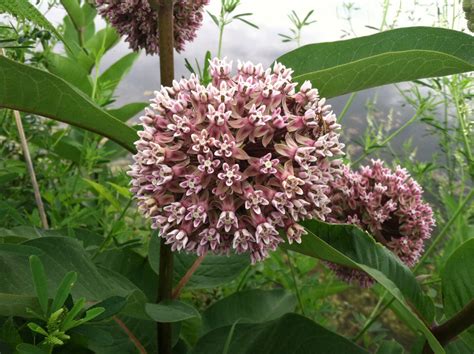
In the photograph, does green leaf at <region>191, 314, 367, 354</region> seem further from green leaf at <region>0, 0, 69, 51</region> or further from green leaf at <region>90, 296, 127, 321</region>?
green leaf at <region>0, 0, 69, 51</region>

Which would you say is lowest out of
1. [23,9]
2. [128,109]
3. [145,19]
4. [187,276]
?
[187,276]

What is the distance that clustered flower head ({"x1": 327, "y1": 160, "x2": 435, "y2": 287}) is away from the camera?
49.0 inches

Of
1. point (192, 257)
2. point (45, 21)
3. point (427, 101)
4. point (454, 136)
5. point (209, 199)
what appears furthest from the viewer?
point (454, 136)

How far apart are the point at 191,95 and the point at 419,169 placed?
49.1 inches

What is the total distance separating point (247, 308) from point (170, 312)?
443 millimetres

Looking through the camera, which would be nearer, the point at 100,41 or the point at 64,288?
the point at 64,288

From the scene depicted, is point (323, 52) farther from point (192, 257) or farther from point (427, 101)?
point (427, 101)

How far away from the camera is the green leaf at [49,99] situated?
30.5 inches

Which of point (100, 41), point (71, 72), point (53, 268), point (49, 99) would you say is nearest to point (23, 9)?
point (49, 99)

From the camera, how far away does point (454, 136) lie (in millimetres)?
1994

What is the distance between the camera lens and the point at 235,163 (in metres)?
0.82

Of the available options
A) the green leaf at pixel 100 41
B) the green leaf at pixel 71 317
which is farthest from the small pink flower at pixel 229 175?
the green leaf at pixel 100 41

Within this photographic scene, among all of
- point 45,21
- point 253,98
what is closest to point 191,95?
point 253,98

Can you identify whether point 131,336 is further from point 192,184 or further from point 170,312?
point 192,184
